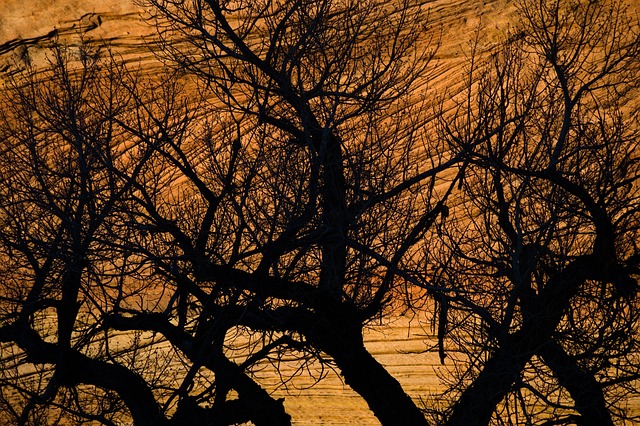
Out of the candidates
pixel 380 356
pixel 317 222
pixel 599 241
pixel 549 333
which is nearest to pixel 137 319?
pixel 317 222

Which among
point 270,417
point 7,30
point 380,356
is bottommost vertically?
point 270,417

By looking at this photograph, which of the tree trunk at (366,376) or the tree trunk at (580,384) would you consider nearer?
the tree trunk at (366,376)

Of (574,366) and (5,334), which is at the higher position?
(5,334)

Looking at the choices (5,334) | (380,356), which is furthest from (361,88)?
(380,356)

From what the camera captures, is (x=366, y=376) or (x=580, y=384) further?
(x=580, y=384)

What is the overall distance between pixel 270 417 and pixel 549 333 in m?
2.27

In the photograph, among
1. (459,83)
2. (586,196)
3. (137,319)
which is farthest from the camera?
(459,83)

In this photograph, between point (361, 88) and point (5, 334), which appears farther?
point (5, 334)

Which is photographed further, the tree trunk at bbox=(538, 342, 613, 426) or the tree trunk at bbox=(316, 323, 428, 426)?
the tree trunk at bbox=(538, 342, 613, 426)

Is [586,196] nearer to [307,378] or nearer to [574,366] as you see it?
[574,366]

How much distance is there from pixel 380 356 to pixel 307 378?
147 centimetres

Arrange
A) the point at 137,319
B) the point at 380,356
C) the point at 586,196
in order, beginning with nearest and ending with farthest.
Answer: the point at 586,196 < the point at 137,319 < the point at 380,356

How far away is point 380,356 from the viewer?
41.6ft

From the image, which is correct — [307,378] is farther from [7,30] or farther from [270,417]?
[7,30]
